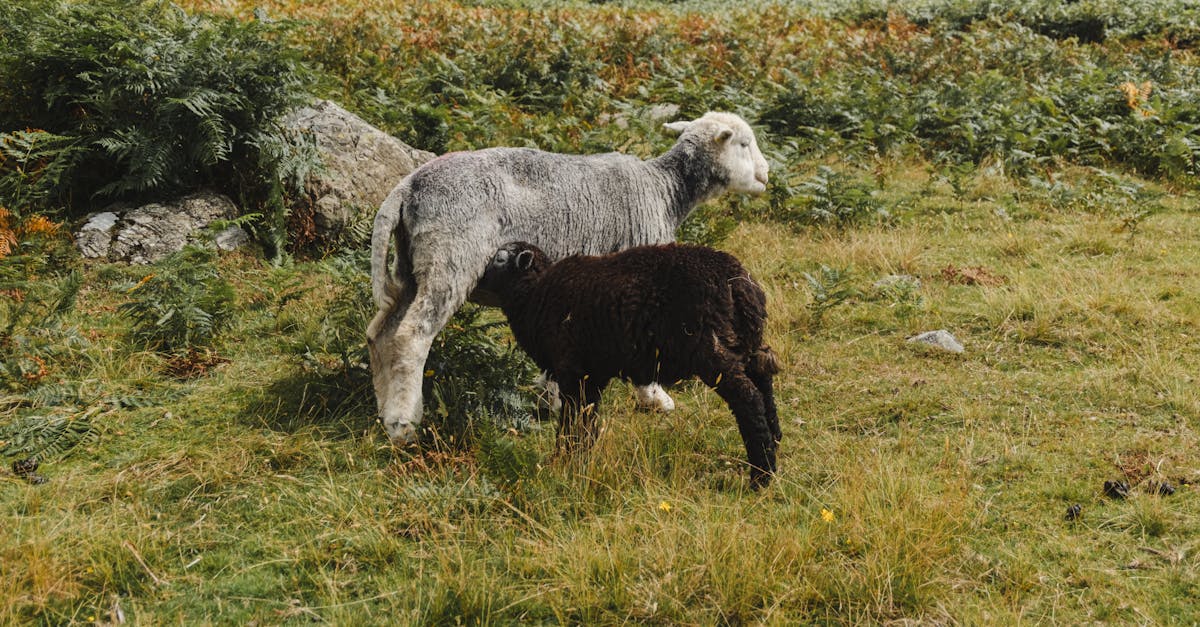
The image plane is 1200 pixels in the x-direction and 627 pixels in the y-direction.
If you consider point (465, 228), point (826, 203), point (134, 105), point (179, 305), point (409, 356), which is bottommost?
point (826, 203)

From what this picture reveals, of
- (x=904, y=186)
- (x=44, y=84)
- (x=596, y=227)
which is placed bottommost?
(x=904, y=186)

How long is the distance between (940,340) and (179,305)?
562 cm

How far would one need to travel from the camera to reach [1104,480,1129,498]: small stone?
478 centimetres

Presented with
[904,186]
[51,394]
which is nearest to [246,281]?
[51,394]

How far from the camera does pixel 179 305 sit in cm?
688

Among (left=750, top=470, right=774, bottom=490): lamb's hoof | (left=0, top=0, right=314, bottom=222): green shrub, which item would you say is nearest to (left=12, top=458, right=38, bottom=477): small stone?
(left=0, top=0, right=314, bottom=222): green shrub

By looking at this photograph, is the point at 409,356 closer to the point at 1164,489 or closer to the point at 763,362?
the point at 763,362

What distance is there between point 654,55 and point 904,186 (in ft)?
18.1

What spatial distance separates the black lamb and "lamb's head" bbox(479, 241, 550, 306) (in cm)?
29

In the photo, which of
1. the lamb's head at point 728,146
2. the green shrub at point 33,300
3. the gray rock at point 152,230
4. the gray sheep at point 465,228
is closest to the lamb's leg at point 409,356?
the gray sheep at point 465,228

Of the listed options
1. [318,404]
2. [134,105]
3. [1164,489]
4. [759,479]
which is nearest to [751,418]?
[759,479]

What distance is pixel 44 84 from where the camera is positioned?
330 inches

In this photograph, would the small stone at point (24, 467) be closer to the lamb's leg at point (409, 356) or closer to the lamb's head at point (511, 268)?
the lamb's leg at point (409, 356)

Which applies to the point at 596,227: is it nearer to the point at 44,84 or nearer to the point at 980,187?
the point at 44,84
